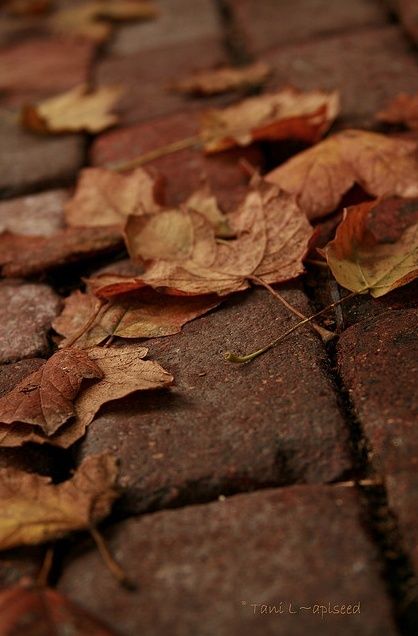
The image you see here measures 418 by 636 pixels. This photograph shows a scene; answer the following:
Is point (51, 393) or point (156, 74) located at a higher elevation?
point (51, 393)

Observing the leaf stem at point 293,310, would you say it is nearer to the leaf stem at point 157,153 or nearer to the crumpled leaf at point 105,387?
the crumpled leaf at point 105,387

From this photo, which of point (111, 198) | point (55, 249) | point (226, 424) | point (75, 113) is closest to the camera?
point (226, 424)

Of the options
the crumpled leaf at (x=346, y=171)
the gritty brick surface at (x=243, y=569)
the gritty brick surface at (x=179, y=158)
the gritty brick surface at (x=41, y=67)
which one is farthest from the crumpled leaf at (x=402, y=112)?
the gritty brick surface at (x=243, y=569)

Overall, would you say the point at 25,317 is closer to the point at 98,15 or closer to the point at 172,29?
the point at 172,29

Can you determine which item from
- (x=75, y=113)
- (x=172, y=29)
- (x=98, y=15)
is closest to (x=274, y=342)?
(x=75, y=113)

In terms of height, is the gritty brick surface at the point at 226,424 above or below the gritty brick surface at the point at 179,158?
above

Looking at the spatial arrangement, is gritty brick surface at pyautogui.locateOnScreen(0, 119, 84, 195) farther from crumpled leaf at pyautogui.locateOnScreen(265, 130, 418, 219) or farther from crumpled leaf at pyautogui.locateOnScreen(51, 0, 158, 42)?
crumpled leaf at pyautogui.locateOnScreen(51, 0, 158, 42)

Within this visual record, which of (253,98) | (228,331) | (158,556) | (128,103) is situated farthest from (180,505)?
(128,103)
